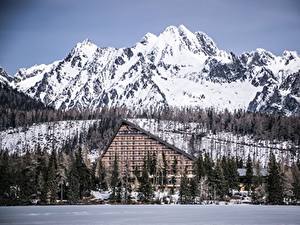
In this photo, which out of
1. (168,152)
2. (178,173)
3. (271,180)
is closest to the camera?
(271,180)

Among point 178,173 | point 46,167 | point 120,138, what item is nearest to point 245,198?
point 178,173

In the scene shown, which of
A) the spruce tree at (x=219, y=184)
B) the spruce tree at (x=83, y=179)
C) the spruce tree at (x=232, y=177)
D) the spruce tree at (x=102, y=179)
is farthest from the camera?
the spruce tree at (x=102, y=179)

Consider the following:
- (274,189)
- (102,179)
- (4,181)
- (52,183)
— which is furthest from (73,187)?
(274,189)

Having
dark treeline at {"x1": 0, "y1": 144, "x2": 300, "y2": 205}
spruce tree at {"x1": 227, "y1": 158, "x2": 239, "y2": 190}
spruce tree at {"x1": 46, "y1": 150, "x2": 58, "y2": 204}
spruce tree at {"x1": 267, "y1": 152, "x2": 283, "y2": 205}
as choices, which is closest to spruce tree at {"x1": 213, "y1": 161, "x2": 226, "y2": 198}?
dark treeline at {"x1": 0, "y1": 144, "x2": 300, "y2": 205}

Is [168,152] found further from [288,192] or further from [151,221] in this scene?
[151,221]

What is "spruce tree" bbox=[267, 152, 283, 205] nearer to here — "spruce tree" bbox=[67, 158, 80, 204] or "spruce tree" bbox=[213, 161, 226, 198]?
"spruce tree" bbox=[213, 161, 226, 198]

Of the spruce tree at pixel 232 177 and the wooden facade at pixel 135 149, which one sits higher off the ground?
the wooden facade at pixel 135 149

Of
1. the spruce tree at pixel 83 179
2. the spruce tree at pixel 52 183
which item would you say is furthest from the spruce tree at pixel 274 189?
the spruce tree at pixel 52 183

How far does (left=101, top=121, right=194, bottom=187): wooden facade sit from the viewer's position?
138m

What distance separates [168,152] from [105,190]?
31810 mm

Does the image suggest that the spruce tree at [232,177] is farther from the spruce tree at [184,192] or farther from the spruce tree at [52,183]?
the spruce tree at [52,183]

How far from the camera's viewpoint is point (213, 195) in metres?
97.9

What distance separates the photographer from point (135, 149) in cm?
14588

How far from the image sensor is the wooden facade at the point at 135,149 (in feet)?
454
